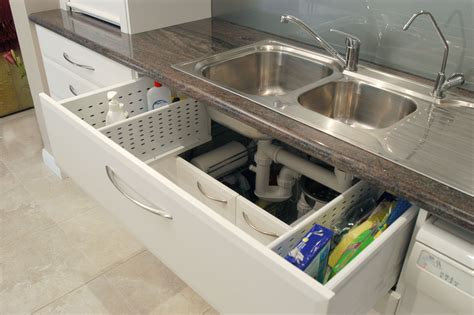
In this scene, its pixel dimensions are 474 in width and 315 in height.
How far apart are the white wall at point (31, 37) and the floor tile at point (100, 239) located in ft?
2.10

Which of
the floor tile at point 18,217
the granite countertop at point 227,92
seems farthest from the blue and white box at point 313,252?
the floor tile at point 18,217

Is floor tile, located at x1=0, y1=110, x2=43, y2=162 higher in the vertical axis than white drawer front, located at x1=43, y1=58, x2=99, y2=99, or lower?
lower

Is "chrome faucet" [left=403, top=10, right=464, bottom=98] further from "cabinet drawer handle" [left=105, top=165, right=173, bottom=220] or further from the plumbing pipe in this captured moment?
"cabinet drawer handle" [left=105, top=165, right=173, bottom=220]

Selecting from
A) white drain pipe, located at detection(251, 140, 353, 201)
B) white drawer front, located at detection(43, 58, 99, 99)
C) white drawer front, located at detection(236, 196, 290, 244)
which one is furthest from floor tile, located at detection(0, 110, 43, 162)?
white drawer front, located at detection(236, 196, 290, 244)

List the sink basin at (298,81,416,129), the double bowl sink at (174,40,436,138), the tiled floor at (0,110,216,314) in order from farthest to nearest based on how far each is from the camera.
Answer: the tiled floor at (0,110,216,314) < the sink basin at (298,81,416,129) < the double bowl sink at (174,40,436,138)

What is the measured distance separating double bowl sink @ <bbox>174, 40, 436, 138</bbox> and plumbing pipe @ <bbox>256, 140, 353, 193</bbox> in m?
0.15

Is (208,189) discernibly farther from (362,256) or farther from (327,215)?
(362,256)

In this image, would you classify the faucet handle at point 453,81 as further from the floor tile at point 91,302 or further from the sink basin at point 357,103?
the floor tile at point 91,302

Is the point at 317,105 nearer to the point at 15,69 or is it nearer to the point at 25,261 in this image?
the point at 25,261

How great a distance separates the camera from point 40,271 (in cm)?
171

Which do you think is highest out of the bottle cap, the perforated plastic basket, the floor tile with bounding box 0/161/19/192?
the bottle cap

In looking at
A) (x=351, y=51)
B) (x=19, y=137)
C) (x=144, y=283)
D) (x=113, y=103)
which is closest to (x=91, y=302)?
(x=144, y=283)

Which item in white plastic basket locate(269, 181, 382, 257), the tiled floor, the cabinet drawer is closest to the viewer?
white plastic basket locate(269, 181, 382, 257)

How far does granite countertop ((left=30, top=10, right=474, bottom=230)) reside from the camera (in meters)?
0.76
